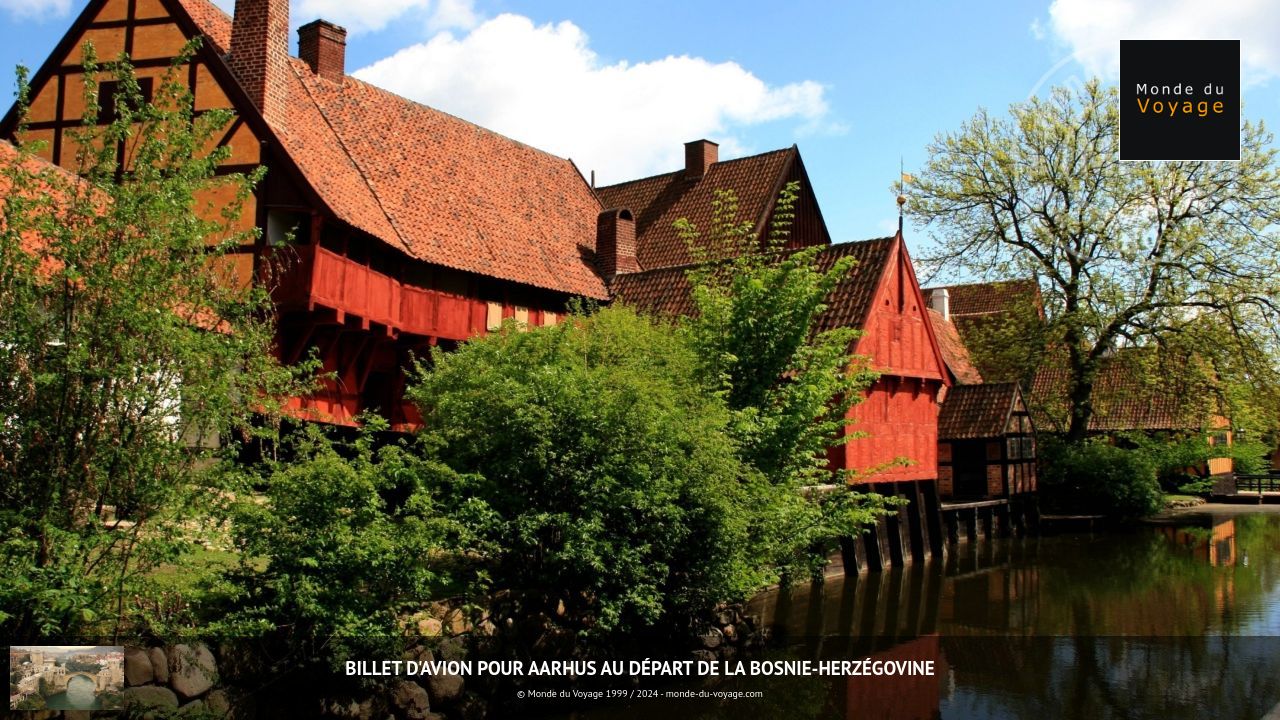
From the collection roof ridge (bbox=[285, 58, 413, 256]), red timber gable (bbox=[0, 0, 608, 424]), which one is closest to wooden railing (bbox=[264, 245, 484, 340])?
red timber gable (bbox=[0, 0, 608, 424])

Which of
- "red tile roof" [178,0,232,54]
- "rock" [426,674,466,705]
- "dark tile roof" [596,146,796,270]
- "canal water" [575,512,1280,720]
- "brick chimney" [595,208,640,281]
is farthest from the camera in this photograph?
"dark tile roof" [596,146,796,270]

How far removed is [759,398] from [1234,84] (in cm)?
998

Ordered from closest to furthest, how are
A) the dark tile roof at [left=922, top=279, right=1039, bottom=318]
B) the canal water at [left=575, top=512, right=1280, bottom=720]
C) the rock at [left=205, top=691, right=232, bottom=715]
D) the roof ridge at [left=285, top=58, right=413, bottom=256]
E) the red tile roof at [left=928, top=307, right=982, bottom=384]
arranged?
1. the rock at [left=205, top=691, right=232, bottom=715]
2. the canal water at [left=575, top=512, right=1280, bottom=720]
3. the roof ridge at [left=285, top=58, right=413, bottom=256]
4. the red tile roof at [left=928, top=307, right=982, bottom=384]
5. the dark tile roof at [left=922, top=279, right=1039, bottom=318]

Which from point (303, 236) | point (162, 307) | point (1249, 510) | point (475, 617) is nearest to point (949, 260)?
point (1249, 510)

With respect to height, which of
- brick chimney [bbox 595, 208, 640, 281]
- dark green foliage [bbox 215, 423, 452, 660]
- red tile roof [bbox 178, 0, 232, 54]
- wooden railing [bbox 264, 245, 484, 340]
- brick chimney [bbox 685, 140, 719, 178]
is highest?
brick chimney [bbox 685, 140, 719, 178]

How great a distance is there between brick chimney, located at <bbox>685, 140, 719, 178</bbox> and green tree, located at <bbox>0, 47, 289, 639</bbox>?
22.3 meters

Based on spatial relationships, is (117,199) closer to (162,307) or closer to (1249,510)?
(162,307)

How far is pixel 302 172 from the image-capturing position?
17.0 m

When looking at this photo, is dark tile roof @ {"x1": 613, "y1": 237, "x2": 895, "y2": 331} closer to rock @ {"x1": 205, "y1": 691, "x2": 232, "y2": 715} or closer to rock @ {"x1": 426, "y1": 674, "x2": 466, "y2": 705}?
rock @ {"x1": 426, "y1": 674, "x2": 466, "y2": 705}

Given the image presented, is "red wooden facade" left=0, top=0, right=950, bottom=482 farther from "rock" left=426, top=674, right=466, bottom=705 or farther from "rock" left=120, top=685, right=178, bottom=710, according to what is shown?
"rock" left=120, top=685, right=178, bottom=710

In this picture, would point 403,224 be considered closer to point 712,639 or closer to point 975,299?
point 712,639

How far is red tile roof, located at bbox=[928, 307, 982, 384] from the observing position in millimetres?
37156

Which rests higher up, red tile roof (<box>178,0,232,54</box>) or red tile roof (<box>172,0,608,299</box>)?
red tile roof (<box>178,0,232,54</box>)

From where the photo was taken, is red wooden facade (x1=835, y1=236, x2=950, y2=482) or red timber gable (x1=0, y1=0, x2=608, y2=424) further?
red wooden facade (x1=835, y1=236, x2=950, y2=482)
